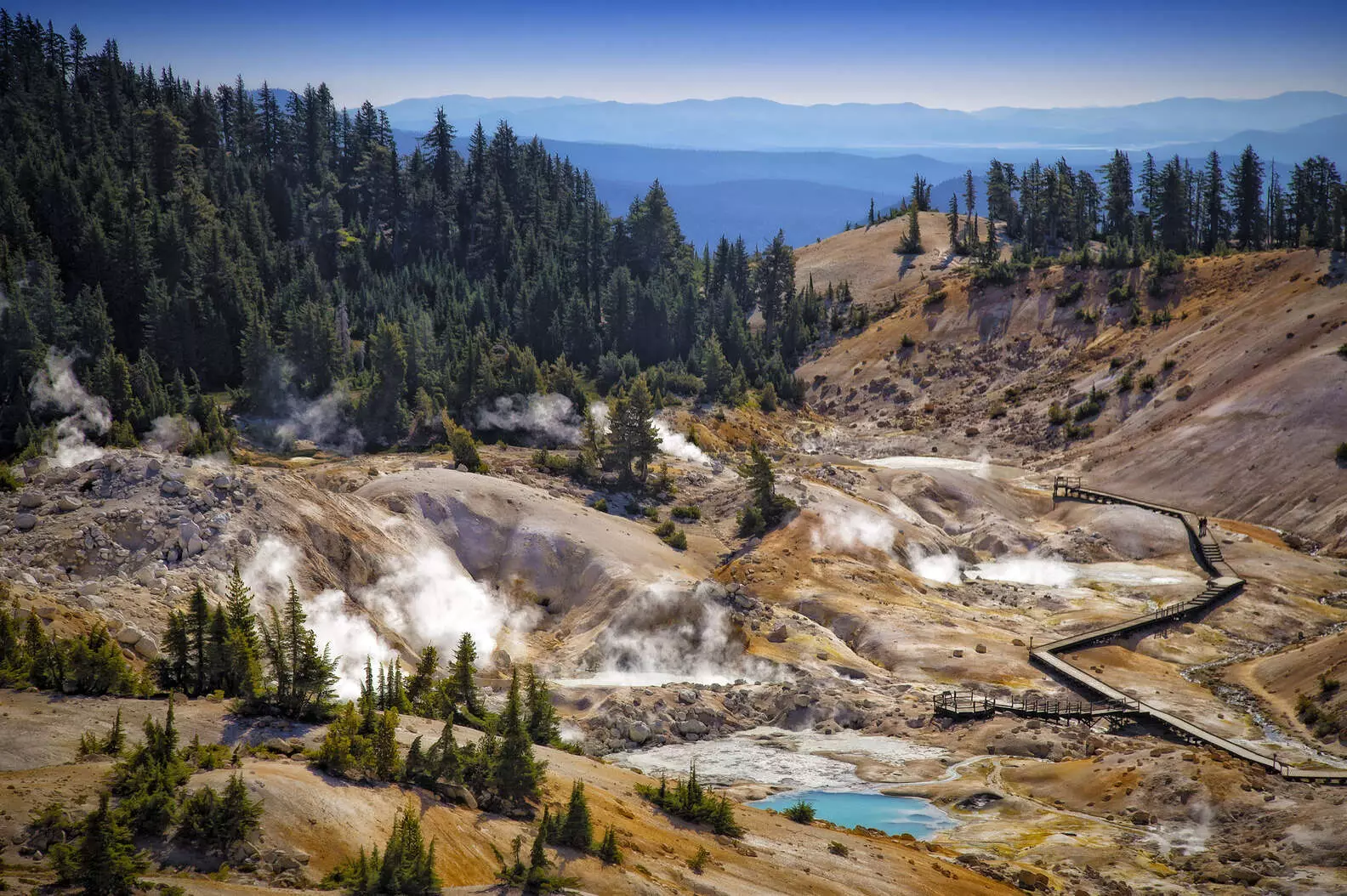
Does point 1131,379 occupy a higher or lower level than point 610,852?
higher

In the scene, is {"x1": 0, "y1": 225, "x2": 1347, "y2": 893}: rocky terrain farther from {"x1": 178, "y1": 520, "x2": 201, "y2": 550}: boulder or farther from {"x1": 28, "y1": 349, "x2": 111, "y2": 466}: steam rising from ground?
{"x1": 28, "y1": 349, "x2": 111, "y2": 466}: steam rising from ground

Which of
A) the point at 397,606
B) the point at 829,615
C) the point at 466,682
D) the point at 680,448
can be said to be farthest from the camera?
the point at 680,448

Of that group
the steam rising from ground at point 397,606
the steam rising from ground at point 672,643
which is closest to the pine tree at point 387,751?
the steam rising from ground at point 397,606

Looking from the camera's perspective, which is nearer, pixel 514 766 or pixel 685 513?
pixel 514 766

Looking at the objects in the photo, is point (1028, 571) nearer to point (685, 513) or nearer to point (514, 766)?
point (685, 513)

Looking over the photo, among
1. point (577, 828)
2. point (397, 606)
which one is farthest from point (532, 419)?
point (577, 828)

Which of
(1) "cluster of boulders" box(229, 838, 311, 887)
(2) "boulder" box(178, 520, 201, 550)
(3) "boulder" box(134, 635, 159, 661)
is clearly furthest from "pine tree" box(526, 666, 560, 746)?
(2) "boulder" box(178, 520, 201, 550)

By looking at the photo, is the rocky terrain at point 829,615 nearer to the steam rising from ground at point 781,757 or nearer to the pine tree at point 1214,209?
the steam rising from ground at point 781,757
